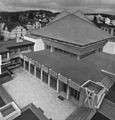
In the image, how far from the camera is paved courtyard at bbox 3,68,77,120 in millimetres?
16670

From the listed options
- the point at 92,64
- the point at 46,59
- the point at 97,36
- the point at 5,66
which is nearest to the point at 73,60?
the point at 92,64

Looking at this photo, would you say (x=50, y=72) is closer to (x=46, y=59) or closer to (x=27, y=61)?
(x=46, y=59)

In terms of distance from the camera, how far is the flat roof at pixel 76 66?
1899 centimetres

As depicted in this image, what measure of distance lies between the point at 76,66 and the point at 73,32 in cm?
1137

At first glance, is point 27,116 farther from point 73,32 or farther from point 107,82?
point 73,32

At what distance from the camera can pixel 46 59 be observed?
25.3 m

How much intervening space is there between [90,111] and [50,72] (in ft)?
29.0

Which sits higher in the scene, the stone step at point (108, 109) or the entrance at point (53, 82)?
the entrance at point (53, 82)

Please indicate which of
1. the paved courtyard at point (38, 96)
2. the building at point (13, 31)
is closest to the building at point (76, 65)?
the paved courtyard at point (38, 96)

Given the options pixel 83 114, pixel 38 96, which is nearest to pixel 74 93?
pixel 83 114

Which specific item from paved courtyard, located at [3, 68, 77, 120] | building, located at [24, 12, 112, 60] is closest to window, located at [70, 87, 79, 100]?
paved courtyard, located at [3, 68, 77, 120]

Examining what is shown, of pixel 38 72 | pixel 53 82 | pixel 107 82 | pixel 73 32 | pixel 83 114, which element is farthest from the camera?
pixel 73 32

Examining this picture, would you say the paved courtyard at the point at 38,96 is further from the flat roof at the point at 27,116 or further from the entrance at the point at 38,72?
the flat roof at the point at 27,116

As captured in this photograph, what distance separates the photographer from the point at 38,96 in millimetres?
19516
